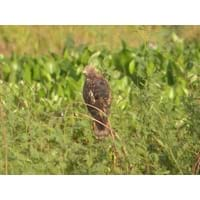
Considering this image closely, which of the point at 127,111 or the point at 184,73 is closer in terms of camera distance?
the point at 127,111

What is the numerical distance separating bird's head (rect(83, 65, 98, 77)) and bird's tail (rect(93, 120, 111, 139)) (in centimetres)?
31

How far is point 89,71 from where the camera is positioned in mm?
5426

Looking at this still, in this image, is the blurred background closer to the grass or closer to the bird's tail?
the grass

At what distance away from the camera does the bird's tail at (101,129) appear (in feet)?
17.1

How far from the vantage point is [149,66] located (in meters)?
5.59

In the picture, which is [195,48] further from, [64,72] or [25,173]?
[25,173]

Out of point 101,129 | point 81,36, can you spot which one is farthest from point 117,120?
point 81,36

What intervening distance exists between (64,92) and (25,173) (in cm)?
76

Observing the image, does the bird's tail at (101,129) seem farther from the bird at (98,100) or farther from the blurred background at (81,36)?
the blurred background at (81,36)

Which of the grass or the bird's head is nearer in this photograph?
the grass

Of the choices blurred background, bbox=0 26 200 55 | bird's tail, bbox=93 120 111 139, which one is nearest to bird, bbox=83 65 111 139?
bird's tail, bbox=93 120 111 139

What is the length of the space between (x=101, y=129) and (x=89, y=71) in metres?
0.39

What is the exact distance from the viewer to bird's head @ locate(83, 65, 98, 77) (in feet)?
17.6
